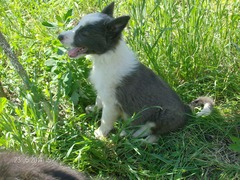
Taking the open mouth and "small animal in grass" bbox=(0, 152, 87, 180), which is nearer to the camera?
"small animal in grass" bbox=(0, 152, 87, 180)

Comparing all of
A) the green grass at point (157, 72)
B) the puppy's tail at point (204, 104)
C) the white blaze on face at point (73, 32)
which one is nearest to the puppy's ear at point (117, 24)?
the white blaze on face at point (73, 32)

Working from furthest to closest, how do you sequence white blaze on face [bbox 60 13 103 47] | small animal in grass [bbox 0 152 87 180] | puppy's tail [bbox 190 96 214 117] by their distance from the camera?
puppy's tail [bbox 190 96 214 117]
white blaze on face [bbox 60 13 103 47]
small animal in grass [bbox 0 152 87 180]

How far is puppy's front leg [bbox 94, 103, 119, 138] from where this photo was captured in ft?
11.5

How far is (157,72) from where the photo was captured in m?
3.94

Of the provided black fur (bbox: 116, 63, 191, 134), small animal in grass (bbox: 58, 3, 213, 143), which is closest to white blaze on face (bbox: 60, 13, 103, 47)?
small animal in grass (bbox: 58, 3, 213, 143)

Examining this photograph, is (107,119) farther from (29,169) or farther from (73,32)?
(29,169)

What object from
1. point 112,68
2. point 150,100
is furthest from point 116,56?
point 150,100

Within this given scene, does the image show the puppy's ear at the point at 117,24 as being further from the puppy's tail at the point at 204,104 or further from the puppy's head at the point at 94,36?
the puppy's tail at the point at 204,104

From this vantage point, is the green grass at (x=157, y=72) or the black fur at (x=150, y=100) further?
the black fur at (x=150, y=100)

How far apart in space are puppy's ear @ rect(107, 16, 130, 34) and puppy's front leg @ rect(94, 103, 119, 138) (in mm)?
595

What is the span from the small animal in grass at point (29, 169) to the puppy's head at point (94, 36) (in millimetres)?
986

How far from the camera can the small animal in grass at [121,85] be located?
11.0 ft

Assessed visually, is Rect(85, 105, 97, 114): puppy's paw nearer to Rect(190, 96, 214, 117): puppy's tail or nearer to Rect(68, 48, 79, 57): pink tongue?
Rect(68, 48, 79, 57): pink tongue

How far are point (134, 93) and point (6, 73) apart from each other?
1.43 metres
